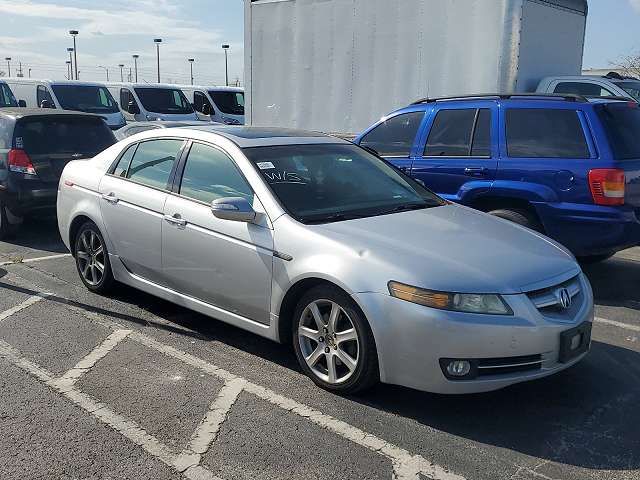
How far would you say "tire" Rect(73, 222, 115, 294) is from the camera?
18.9ft

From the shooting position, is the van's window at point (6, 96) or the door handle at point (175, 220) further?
the van's window at point (6, 96)

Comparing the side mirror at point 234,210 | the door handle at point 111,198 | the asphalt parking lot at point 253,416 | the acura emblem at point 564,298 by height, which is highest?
the side mirror at point 234,210

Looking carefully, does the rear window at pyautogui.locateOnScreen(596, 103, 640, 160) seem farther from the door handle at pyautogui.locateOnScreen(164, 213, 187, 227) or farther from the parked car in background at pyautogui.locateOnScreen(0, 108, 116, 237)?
the parked car in background at pyautogui.locateOnScreen(0, 108, 116, 237)

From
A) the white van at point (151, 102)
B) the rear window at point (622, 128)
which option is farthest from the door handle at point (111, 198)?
the white van at point (151, 102)

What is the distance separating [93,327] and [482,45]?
20.4 ft

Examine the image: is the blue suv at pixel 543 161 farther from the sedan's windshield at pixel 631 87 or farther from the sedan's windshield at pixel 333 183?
the sedan's windshield at pixel 631 87

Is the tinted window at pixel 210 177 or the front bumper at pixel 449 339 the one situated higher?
the tinted window at pixel 210 177

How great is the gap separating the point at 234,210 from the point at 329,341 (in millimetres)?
1020

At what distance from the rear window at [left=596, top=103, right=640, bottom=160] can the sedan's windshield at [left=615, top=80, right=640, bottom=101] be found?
335 centimetres

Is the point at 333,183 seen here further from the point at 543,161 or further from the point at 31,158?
the point at 31,158

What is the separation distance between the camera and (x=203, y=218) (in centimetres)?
467

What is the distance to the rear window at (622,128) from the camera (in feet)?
19.3

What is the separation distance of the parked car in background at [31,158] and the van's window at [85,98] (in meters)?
9.26

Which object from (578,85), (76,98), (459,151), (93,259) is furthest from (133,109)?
(459,151)
